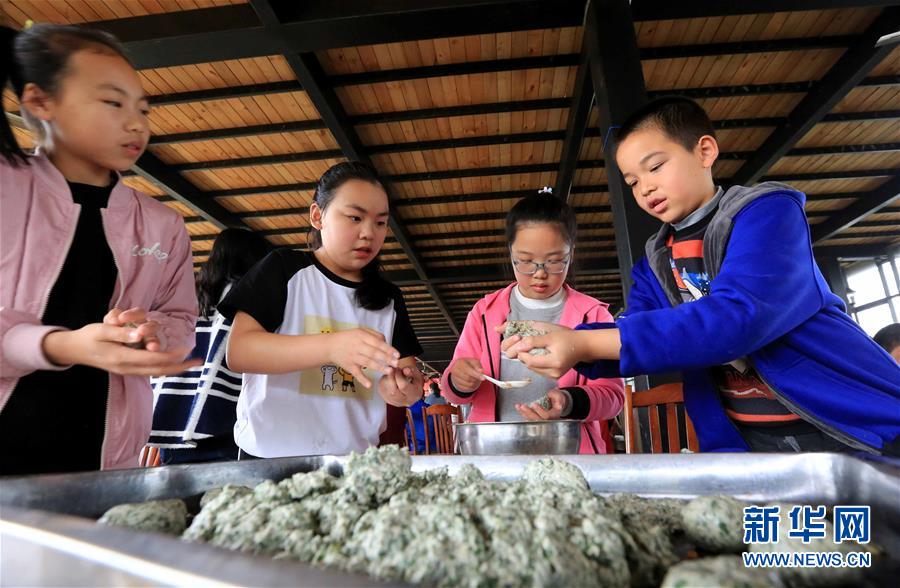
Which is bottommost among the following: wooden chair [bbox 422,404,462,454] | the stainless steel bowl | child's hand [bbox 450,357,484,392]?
wooden chair [bbox 422,404,462,454]

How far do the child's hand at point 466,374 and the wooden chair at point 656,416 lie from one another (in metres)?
0.64

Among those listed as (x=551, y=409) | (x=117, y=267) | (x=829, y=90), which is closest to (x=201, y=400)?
(x=117, y=267)

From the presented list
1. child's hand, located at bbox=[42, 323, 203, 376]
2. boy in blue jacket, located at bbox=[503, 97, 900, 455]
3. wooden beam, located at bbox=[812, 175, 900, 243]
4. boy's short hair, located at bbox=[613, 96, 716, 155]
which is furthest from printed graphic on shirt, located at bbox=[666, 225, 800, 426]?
wooden beam, located at bbox=[812, 175, 900, 243]

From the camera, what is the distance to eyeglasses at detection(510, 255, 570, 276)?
5.00 feet

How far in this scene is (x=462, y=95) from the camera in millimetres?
3500

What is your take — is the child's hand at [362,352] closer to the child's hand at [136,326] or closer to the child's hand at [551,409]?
the child's hand at [136,326]

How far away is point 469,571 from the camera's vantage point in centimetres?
32

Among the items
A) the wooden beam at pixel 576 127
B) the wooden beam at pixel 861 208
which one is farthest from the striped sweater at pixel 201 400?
the wooden beam at pixel 861 208

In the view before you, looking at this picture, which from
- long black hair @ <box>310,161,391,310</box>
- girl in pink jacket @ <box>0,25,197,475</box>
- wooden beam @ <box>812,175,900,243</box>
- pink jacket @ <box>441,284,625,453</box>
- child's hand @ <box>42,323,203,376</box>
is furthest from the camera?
wooden beam @ <box>812,175,900,243</box>

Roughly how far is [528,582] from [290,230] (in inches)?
231

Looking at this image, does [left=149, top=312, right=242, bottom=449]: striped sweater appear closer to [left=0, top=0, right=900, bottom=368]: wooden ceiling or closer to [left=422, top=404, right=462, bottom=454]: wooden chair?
[left=0, top=0, right=900, bottom=368]: wooden ceiling

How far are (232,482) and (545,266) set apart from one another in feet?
3.70

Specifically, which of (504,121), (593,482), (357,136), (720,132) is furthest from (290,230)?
(593,482)

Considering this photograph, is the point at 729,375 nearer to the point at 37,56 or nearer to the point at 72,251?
the point at 72,251
